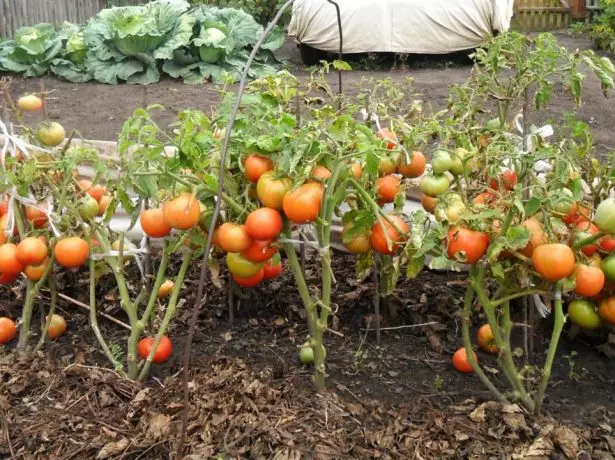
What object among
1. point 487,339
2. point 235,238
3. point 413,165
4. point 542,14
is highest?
point 542,14

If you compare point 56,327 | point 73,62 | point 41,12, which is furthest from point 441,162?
point 41,12

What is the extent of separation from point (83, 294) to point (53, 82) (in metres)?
6.07

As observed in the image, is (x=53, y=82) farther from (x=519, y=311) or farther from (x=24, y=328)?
(x=519, y=311)

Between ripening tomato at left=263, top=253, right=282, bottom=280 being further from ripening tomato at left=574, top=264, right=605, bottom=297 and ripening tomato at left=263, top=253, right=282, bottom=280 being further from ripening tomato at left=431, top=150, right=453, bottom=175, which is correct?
ripening tomato at left=574, top=264, right=605, bottom=297

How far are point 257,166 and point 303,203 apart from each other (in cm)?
21

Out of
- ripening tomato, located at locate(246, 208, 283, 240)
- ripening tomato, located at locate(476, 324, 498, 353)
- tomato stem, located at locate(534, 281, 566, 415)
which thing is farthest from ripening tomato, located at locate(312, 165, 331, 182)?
ripening tomato, located at locate(476, 324, 498, 353)

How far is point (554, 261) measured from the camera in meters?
1.98

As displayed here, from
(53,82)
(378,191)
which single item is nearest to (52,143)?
(378,191)

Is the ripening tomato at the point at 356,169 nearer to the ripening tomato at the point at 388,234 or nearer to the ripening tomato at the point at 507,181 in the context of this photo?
the ripening tomato at the point at 388,234

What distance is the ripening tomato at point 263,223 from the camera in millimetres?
2090

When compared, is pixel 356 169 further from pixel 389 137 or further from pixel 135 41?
pixel 135 41

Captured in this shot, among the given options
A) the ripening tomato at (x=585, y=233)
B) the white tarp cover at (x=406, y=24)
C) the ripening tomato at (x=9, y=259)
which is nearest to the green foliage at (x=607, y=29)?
the white tarp cover at (x=406, y=24)

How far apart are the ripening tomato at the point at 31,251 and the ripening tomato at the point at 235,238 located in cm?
73

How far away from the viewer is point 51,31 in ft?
30.5
